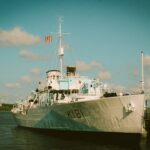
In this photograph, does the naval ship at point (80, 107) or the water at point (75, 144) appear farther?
the naval ship at point (80, 107)

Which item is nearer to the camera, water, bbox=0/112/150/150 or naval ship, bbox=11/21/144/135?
water, bbox=0/112/150/150

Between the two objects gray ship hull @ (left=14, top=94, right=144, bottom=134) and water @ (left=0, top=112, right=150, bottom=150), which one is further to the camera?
gray ship hull @ (left=14, top=94, right=144, bottom=134)

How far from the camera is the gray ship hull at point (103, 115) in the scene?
26.5 metres

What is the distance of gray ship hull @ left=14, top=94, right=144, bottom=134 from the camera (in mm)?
26453

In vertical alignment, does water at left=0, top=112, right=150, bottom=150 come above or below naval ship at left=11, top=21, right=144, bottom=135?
below

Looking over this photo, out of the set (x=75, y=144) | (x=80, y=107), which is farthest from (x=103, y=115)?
(x=75, y=144)

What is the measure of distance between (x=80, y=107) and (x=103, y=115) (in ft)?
7.44

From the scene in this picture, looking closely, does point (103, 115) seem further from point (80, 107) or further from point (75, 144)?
point (75, 144)

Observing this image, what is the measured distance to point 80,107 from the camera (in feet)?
92.6

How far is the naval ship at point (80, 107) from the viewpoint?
26.5 meters

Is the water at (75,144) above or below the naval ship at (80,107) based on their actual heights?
below

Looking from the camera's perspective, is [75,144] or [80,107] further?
Result: [80,107]

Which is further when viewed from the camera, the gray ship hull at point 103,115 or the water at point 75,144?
the gray ship hull at point 103,115

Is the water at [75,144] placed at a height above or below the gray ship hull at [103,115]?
below
